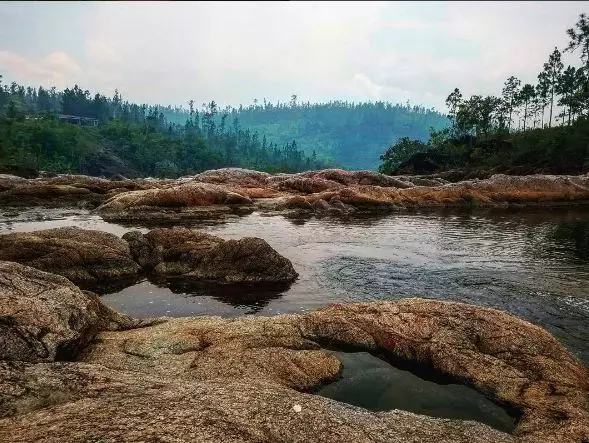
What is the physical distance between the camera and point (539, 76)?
120312 mm

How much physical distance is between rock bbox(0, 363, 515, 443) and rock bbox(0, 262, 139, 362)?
1213 mm

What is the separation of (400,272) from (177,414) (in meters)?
16.8

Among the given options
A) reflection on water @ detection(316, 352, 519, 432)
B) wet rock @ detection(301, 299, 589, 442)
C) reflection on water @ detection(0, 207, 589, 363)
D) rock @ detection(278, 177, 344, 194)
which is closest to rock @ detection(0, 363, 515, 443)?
reflection on water @ detection(316, 352, 519, 432)

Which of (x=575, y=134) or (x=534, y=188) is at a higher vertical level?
(x=575, y=134)

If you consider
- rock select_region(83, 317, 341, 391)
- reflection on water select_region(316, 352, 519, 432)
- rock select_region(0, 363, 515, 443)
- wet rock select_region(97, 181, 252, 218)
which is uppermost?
wet rock select_region(97, 181, 252, 218)

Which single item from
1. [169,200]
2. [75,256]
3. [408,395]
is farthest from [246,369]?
[169,200]

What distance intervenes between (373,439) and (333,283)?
1271 cm

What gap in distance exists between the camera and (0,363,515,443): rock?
19.6 ft

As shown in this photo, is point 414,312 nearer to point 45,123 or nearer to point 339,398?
point 339,398

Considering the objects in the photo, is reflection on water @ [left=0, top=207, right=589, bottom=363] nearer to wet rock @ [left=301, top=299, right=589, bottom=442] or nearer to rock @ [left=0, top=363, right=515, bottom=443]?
wet rock @ [left=301, top=299, right=589, bottom=442]

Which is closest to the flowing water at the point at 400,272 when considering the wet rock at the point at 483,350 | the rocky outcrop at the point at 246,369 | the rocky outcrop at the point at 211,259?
the wet rock at the point at 483,350

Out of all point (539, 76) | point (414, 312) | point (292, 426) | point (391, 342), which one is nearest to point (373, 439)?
point (292, 426)

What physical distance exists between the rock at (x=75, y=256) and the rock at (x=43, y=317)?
665 centimetres

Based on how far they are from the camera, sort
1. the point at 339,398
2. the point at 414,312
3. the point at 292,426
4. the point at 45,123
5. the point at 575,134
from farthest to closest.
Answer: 1. the point at 45,123
2. the point at 575,134
3. the point at 414,312
4. the point at 339,398
5. the point at 292,426
